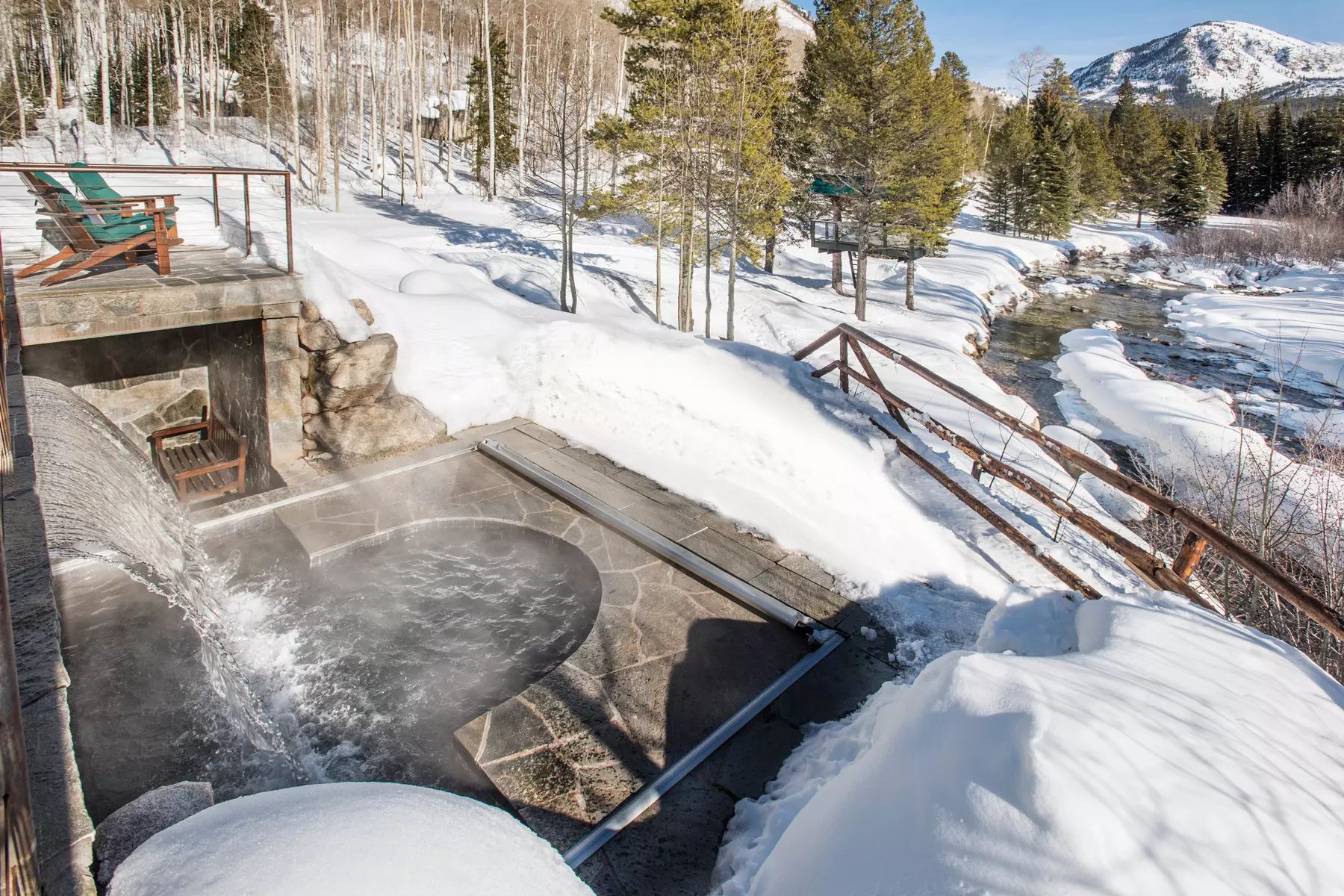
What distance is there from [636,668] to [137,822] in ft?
7.35

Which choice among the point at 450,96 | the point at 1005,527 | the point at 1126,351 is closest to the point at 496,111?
the point at 450,96

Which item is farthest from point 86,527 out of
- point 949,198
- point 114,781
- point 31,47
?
point 31,47

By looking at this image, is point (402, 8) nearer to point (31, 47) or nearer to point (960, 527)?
point (31, 47)

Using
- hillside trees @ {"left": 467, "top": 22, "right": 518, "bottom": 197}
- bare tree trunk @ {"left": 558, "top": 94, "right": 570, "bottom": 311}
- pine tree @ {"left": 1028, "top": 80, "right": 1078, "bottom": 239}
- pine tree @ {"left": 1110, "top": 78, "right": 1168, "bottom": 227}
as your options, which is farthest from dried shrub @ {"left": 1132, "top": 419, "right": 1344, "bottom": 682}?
pine tree @ {"left": 1110, "top": 78, "right": 1168, "bottom": 227}

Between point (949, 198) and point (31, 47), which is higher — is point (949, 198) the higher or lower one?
the lower one

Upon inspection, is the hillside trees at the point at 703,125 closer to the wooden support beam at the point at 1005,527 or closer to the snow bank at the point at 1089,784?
the wooden support beam at the point at 1005,527

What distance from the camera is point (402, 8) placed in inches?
1257

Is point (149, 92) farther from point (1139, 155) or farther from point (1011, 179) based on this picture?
point (1139, 155)

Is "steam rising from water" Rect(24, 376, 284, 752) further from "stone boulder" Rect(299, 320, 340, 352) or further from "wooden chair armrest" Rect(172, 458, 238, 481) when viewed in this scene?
"stone boulder" Rect(299, 320, 340, 352)

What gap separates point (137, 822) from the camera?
1.93 metres

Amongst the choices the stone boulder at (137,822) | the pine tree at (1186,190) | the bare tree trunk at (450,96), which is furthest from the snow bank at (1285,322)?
the bare tree trunk at (450,96)

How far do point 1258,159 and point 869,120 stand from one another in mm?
48233

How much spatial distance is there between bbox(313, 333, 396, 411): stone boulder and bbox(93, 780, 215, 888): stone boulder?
4.54 metres

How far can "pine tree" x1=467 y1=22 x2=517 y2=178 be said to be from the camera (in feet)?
103
